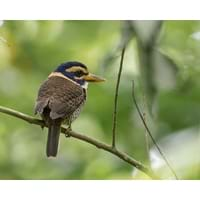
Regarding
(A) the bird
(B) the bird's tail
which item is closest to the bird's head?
(A) the bird

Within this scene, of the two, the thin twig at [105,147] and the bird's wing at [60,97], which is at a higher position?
the bird's wing at [60,97]

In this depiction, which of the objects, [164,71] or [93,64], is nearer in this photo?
[164,71]

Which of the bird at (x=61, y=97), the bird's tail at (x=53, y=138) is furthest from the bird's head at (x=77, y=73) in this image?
the bird's tail at (x=53, y=138)

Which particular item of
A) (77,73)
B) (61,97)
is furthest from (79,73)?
(61,97)

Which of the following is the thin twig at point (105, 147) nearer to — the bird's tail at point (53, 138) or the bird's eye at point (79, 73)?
the bird's tail at point (53, 138)

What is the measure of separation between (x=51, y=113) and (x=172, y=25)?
51cm

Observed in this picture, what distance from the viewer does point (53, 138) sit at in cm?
200

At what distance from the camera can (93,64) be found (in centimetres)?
204

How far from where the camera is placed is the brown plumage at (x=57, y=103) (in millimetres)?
1960

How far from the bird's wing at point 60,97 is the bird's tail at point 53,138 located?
4 cm

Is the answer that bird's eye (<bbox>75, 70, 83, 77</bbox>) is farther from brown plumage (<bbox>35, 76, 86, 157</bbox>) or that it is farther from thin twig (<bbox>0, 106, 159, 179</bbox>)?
thin twig (<bbox>0, 106, 159, 179</bbox>)

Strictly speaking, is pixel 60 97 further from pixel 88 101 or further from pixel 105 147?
pixel 105 147
